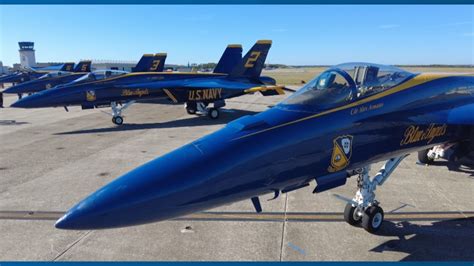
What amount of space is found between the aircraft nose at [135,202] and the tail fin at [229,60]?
20390mm

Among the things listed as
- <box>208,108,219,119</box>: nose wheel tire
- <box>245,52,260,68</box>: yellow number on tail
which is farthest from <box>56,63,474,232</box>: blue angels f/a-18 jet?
<box>245,52,260,68</box>: yellow number on tail

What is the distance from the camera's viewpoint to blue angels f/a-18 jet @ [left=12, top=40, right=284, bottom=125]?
58.9 feet

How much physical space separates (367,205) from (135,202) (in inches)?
163

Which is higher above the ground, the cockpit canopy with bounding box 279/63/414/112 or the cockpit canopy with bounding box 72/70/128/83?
the cockpit canopy with bounding box 72/70/128/83

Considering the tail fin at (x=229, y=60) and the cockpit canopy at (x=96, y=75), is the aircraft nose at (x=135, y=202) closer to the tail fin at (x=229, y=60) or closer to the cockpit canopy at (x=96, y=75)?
the cockpit canopy at (x=96, y=75)

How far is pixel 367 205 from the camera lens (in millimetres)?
6180

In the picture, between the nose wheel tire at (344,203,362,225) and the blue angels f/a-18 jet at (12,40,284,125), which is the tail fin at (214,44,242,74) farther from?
A: the nose wheel tire at (344,203,362,225)

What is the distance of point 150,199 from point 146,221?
266 millimetres

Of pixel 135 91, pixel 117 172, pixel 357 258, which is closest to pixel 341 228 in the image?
pixel 357 258

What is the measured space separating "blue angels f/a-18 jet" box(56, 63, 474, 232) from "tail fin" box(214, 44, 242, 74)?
18.1m

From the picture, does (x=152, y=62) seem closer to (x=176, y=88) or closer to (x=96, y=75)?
(x=176, y=88)

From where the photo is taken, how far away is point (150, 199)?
12.7 feet

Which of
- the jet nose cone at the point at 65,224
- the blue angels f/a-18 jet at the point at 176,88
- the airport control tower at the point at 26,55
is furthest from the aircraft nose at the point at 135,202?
the airport control tower at the point at 26,55

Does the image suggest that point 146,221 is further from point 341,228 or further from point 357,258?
point 341,228
